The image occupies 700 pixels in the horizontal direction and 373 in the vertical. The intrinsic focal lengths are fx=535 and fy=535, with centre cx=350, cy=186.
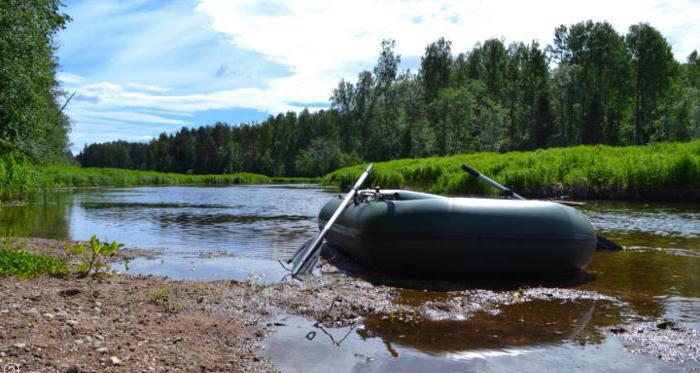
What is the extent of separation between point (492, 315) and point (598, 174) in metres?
16.6

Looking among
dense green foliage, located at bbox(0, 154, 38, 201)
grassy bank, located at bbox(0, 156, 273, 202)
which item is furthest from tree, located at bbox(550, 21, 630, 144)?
dense green foliage, located at bbox(0, 154, 38, 201)

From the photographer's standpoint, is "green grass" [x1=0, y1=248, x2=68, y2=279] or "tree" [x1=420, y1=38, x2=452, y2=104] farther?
"tree" [x1=420, y1=38, x2=452, y2=104]

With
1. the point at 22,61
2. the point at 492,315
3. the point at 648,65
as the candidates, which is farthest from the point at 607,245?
the point at 648,65

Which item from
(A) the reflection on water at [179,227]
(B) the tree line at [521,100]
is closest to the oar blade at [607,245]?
(A) the reflection on water at [179,227]

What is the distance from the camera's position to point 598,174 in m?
20.1

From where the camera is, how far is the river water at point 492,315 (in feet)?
13.9

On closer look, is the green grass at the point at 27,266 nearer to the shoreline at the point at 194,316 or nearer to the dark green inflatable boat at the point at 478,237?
the shoreline at the point at 194,316

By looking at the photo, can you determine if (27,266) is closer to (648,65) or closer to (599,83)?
(648,65)

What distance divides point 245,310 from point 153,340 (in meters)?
1.47

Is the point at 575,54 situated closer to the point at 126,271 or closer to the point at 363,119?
the point at 363,119

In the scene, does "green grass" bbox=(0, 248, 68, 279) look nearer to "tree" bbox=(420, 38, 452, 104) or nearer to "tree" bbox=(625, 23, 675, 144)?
"tree" bbox=(625, 23, 675, 144)

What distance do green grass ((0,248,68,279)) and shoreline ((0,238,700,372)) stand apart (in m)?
0.26

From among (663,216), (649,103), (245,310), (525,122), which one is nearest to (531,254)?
(245,310)

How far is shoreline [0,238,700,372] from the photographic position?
3801 mm
